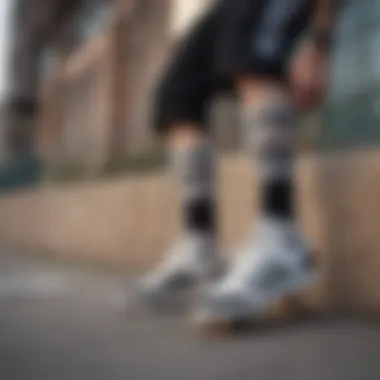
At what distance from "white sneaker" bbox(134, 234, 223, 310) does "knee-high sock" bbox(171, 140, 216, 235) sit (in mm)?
21

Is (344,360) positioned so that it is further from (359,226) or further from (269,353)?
(359,226)

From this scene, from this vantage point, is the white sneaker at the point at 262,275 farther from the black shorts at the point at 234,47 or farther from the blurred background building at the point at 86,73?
the blurred background building at the point at 86,73

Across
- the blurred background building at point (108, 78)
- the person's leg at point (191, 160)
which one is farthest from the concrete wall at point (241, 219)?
the person's leg at point (191, 160)

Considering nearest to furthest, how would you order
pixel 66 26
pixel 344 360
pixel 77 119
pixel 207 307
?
1. pixel 344 360
2. pixel 207 307
3. pixel 77 119
4. pixel 66 26

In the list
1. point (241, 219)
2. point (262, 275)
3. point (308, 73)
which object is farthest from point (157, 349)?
point (241, 219)

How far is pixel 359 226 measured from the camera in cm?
107

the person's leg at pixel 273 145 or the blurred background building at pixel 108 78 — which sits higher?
the blurred background building at pixel 108 78

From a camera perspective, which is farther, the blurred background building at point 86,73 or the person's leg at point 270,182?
the blurred background building at point 86,73

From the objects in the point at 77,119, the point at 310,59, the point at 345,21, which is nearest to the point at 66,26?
the point at 77,119

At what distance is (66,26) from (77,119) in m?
1.20

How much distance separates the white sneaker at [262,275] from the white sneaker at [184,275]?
155 millimetres

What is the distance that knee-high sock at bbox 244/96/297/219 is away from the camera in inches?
34.4

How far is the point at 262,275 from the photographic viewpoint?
838 millimetres

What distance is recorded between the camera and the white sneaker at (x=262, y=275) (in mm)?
822
